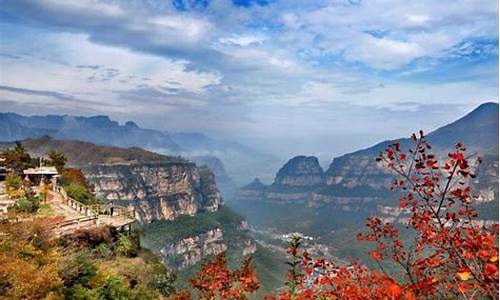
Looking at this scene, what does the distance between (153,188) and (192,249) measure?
1179 inches

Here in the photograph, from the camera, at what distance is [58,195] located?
29.4 m

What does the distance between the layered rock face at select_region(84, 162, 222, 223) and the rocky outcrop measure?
1475 cm

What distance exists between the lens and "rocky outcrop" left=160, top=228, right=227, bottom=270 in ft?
341

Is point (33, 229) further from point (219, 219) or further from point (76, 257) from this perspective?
point (219, 219)

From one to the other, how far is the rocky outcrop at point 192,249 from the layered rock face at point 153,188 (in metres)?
14.7

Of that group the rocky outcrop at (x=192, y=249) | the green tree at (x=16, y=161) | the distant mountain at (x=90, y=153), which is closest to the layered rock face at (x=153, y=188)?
the distant mountain at (x=90, y=153)

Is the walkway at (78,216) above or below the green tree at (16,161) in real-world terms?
below

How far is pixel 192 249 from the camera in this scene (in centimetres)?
11288

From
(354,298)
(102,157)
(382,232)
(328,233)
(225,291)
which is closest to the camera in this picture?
(354,298)

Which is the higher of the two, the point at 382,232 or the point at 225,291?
the point at 382,232

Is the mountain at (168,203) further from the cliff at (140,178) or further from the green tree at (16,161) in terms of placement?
the green tree at (16,161)

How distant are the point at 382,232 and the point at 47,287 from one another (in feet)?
37.0

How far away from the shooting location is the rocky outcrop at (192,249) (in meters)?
104

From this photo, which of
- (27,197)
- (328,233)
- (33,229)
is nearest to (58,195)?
(27,197)
